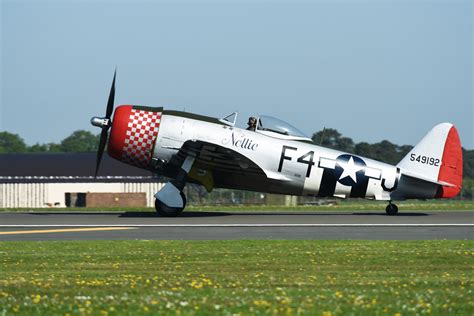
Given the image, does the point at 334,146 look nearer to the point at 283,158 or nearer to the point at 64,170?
the point at 64,170

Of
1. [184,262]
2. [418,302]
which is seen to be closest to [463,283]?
[418,302]

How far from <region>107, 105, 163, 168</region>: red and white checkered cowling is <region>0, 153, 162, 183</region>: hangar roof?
87.8 feet

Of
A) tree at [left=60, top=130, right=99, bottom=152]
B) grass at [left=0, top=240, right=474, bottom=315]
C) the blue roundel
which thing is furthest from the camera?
tree at [left=60, top=130, right=99, bottom=152]

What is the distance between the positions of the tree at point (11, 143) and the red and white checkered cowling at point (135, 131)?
9500 cm

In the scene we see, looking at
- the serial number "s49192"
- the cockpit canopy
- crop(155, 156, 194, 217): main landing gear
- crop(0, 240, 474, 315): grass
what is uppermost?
the cockpit canopy

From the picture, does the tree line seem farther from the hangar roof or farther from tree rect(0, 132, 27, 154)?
the hangar roof

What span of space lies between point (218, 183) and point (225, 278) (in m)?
15.2

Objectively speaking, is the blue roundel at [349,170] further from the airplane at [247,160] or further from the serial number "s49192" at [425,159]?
the serial number "s49192" at [425,159]

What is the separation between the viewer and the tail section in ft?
90.2

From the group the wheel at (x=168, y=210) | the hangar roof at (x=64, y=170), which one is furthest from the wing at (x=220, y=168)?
the hangar roof at (x=64, y=170)

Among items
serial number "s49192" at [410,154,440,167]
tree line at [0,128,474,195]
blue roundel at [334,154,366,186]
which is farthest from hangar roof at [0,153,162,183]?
blue roundel at [334,154,366,186]

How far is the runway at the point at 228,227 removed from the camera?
1920 cm

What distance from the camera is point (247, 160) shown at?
2589 centimetres

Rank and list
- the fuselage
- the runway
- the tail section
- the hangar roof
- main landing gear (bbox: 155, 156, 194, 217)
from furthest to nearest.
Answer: the hangar roof → the tail section → the fuselage → main landing gear (bbox: 155, 156, 194, 217) → the runway
